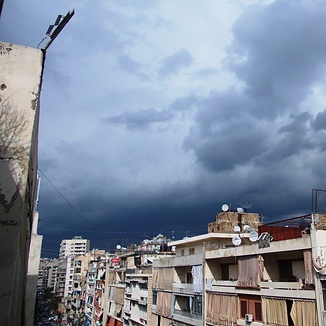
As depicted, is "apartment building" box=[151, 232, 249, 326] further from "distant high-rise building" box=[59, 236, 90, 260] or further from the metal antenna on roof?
"distant high-rise building" box=[59, 236, 90, 260]

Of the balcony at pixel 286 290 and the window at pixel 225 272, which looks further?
the window at pixel 225 272

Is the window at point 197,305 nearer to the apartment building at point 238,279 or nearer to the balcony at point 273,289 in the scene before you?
the apartment building at point 238,279

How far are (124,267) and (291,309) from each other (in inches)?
1444

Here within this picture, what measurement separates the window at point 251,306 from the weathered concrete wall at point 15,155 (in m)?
17.8

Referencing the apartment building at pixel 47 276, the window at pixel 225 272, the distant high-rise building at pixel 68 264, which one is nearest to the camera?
the window at pixel 225 272

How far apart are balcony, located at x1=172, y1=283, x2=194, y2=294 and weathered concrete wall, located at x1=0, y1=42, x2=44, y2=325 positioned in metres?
24.4

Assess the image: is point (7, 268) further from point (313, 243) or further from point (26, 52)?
point (313, 243)

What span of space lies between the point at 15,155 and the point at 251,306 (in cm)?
1967

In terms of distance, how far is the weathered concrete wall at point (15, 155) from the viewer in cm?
607

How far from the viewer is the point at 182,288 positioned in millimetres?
31234

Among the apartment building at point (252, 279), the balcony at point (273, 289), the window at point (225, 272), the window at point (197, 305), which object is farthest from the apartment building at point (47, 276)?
the balcony at point (273, 289)

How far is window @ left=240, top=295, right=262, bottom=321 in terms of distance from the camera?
70.8 feet

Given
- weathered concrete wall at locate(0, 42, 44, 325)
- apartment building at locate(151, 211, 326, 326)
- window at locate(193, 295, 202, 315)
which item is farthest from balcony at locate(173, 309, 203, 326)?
weathered concrete wall at locate(0, 42, 44, 325)

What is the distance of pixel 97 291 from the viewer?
215 ft
